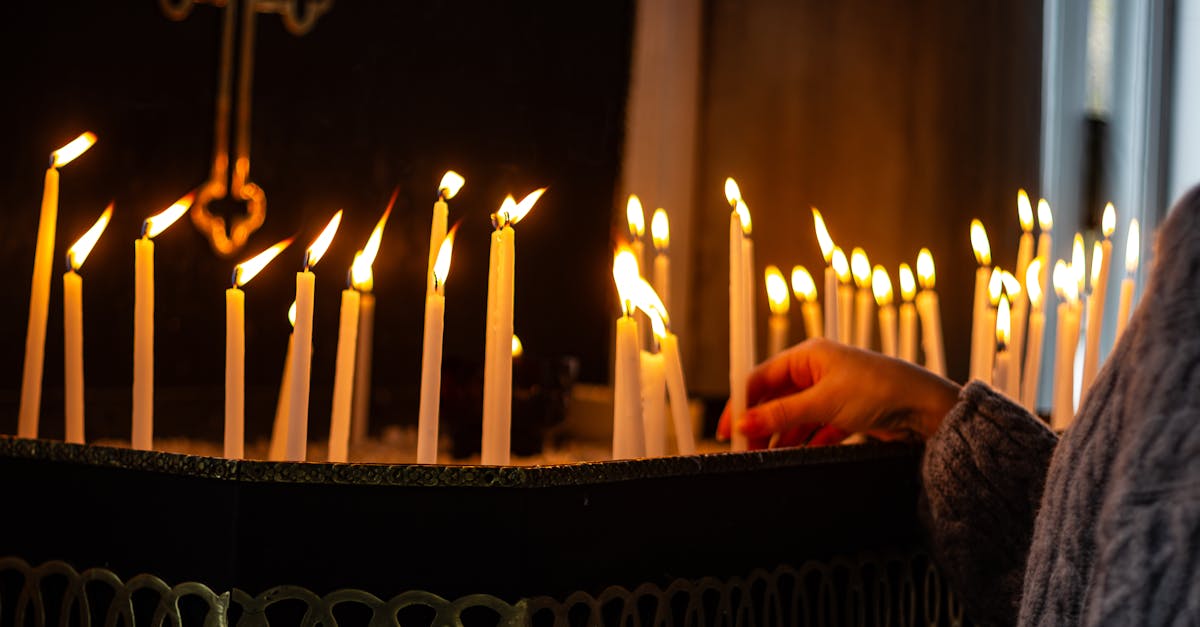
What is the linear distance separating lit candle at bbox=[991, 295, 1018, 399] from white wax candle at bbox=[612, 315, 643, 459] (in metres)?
0.42

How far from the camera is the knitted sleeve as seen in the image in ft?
2.72

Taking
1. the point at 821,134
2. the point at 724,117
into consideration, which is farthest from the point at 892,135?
the point at 724,117

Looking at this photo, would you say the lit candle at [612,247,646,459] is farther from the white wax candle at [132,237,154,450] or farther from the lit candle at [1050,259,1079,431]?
the lit candle at [1050,259,1079,431]

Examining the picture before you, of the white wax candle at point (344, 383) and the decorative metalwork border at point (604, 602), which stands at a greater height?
the white wax candle at point (344, 383)

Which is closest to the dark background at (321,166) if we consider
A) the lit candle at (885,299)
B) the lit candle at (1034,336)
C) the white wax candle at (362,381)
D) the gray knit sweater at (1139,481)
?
the white wax candle at (362,381)

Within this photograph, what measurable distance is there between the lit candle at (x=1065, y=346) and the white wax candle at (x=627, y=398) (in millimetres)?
498

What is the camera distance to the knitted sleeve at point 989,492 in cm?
83

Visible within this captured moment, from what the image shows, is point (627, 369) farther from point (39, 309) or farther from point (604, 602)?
point (39, 309)

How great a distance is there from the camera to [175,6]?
4.57ft

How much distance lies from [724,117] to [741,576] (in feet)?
4.89

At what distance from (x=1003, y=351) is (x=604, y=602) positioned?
1.82 ft

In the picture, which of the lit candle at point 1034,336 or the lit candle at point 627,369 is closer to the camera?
the lit candle at point 627,369

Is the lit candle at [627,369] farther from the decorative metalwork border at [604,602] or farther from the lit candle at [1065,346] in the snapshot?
the lit candle at [1065,346]

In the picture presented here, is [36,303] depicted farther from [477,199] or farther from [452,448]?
[477,199]
